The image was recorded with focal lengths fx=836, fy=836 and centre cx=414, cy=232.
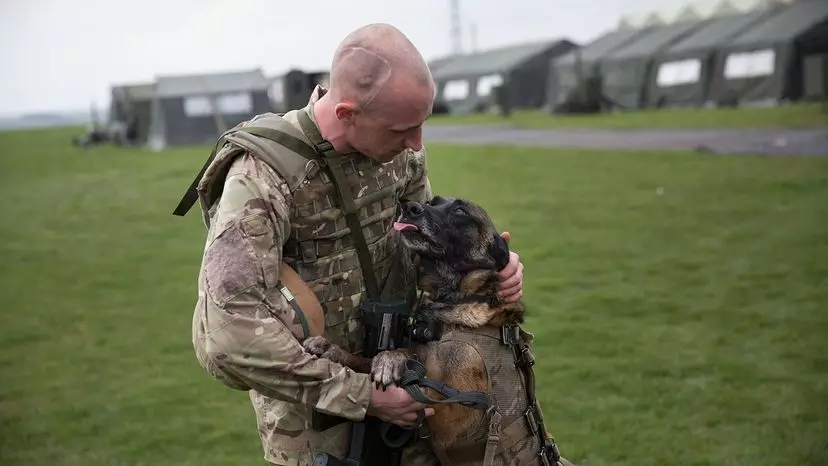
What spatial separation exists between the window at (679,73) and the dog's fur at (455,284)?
31900 millimetres

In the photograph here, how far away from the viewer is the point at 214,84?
32.3 meters

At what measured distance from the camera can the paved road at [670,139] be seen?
1784 cm

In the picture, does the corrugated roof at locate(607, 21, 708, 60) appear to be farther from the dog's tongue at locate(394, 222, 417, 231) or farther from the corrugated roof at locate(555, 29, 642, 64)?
the dog's tongue at locate(394, 222, 417, 231)

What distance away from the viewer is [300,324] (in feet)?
9.48

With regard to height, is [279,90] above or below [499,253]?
below

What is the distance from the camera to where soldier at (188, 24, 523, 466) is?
2.65 m

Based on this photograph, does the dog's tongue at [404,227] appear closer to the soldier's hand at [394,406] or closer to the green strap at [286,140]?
the green strap at [286,140]

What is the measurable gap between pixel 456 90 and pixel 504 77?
3.95 meters

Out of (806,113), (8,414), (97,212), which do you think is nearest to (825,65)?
(806,113)

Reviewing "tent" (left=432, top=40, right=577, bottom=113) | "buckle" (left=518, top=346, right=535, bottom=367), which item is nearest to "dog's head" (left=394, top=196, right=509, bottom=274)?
"buckle" (left=518, top=346, right=535, bottom=367)

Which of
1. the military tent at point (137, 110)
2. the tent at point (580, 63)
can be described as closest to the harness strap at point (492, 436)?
the military tent at point (137, 110)

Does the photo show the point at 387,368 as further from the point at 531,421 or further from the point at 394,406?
the point at 531,421

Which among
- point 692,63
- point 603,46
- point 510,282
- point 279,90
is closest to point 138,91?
point 279,90

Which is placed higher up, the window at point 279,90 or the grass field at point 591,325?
the window at point 279,90
